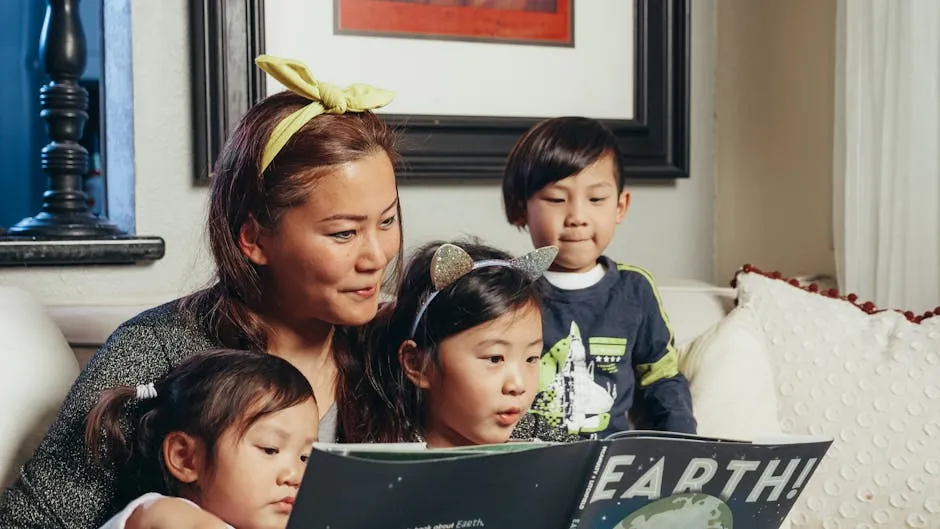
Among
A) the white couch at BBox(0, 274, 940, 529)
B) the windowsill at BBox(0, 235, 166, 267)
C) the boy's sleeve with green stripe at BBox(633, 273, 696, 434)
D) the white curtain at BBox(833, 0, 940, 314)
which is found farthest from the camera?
the white curtain at BBox(833, 0, 940, 314)

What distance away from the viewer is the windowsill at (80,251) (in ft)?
6.08

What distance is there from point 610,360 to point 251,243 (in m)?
0.61

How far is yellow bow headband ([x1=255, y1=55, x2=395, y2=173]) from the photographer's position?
52.6 inches

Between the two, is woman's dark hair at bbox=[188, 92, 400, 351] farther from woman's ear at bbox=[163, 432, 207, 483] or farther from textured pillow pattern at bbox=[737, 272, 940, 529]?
textured pillow pattern at bbox=[737, 272, 940, 529]

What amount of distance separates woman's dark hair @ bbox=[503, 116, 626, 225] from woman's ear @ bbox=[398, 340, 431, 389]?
379 mm

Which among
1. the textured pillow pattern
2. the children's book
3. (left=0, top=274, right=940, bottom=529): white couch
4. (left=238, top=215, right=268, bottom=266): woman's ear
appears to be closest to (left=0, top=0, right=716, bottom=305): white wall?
(left=0, top=274, right=940, bottom=529): white couch

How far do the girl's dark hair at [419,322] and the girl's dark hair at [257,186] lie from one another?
45 mm

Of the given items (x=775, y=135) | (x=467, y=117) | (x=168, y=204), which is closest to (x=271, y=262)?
(x=168, y=204)

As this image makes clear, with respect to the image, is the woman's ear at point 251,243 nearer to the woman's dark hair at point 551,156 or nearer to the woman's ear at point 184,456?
the woman's ear at point 184,456

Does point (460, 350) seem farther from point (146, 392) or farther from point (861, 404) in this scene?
point (861, 404)

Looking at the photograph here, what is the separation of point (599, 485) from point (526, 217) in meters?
0.74

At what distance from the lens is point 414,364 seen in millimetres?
Answer: 1479

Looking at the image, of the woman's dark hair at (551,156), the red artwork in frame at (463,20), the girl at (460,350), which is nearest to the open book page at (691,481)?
the girl at (460,350)

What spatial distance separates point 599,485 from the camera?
1095 millimetres
